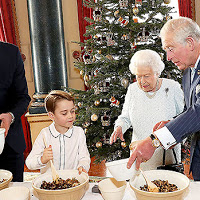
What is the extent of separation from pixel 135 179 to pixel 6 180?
69 centimetres

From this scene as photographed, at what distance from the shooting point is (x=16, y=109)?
1.93 m

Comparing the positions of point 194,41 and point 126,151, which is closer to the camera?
point 194,41

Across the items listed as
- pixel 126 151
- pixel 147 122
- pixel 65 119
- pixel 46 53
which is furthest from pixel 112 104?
pixel 46 53

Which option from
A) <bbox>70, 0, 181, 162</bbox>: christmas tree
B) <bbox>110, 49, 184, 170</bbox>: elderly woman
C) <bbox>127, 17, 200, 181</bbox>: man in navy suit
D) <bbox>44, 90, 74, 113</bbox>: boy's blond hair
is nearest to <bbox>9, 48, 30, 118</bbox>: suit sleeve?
<bbox>44, 90, 74, 113</bbox>: boy's blond hair

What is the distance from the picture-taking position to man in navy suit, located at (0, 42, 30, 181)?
1.97 meters

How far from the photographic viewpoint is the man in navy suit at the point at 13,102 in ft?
6.45

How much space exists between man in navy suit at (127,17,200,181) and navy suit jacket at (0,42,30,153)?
1026 millimetres

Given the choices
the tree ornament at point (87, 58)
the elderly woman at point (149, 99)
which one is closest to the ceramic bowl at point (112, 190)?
the elderly woman at point (149, 99)

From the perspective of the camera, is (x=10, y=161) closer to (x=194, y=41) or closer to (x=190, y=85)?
(x=190, y=85)

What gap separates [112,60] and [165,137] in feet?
6.69

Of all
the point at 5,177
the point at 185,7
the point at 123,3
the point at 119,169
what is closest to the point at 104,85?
the point at 123,3

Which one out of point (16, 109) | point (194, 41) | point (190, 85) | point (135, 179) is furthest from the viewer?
point (16, 109)

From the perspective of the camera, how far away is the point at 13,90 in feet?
6.78

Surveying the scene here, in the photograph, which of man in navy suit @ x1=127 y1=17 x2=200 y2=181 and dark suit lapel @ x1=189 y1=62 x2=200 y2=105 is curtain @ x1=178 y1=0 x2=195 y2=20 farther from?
dark suit lapel @ x1=189 y1=62 x2=200 y2=105
